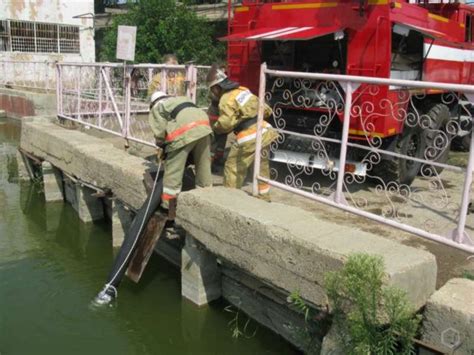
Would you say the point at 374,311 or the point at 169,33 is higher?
the point at 169,33

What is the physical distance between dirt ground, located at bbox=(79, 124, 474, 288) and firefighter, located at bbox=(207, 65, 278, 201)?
0.47 meters

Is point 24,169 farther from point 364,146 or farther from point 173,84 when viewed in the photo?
point 364,146

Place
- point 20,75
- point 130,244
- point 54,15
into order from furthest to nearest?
point 54,15 < point 20,75 < point 130,244

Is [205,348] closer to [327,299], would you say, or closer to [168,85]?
[327,299]

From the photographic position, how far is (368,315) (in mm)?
2799

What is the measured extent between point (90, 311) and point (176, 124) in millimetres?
1853

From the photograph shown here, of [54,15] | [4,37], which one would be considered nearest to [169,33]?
[54,15]

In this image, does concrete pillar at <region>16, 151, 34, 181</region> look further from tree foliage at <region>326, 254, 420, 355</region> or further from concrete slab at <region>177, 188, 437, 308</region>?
tree foliage at <region>326, 254, 420, 355</region>

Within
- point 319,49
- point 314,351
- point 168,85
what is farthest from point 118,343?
point 319,49

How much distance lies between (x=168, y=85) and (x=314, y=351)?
4249 mm

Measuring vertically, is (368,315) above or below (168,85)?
below

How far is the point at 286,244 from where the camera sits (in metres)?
3.37

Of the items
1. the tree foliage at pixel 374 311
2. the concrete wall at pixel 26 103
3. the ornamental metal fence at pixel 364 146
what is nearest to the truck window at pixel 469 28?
the ornamental metal fence at pixel 364 146

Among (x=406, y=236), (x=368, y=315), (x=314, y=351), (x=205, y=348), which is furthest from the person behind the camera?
(x=406, y=236)
